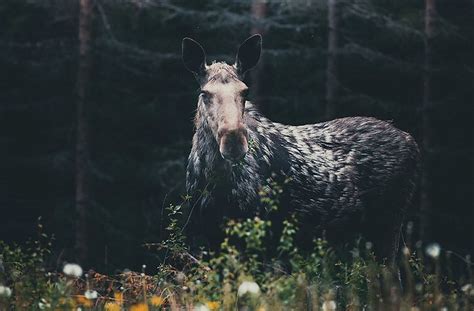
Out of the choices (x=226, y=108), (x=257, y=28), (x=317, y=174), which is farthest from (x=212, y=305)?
(x=257, y=28)

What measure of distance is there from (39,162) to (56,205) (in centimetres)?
114

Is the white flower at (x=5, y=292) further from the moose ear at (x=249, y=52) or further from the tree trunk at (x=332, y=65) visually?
the tree trunk at (x=332, y=65)

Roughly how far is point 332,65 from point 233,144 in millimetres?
11432

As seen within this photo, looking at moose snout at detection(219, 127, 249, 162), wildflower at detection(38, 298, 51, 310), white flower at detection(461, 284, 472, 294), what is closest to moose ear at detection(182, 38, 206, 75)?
moose snout at detection(219, 127, 249, 162)

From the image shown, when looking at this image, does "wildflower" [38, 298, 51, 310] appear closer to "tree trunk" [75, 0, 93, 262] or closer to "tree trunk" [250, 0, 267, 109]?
"tree trunk" [250, 0, 267, 109]

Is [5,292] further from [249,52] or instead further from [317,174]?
[317,174]

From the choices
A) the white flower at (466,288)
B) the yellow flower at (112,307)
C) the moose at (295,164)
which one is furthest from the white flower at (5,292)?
the white flower at (466,288)

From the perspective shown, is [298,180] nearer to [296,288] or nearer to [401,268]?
[401,268]

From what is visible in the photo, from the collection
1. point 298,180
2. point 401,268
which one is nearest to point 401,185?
point 401,268

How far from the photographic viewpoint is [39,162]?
2284 centimetres

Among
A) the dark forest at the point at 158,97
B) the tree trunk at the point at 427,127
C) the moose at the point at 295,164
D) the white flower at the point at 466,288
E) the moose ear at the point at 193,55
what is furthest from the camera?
the dark forest at the point at 158,97

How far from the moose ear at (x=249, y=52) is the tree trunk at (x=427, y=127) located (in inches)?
391

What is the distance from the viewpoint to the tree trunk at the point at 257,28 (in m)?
19.5

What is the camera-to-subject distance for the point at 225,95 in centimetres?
957
